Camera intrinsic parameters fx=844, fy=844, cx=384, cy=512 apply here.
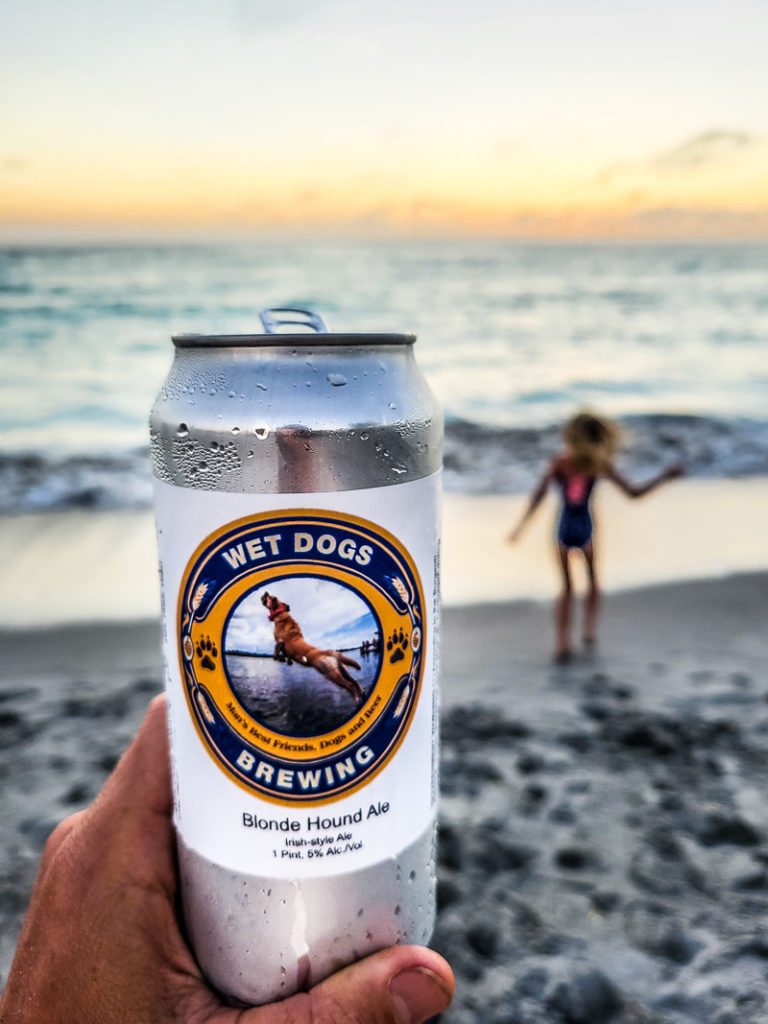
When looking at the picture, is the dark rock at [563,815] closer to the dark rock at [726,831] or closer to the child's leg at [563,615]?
the dark rock at [726,831]

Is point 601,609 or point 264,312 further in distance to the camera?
point 601,609

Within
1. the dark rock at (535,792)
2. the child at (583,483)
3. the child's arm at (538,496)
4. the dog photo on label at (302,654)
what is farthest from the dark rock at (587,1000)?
the child's arm at (538,496)

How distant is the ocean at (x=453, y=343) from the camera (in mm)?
10250

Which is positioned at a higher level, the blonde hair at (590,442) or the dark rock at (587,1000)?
the blonde hair at (590,442)

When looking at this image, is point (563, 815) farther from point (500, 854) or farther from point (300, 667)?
point (300, 667)

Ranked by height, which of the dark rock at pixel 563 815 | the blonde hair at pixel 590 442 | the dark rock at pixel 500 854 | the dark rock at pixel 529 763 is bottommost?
the dark rock at pixel 500 854

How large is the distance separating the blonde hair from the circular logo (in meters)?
3.97

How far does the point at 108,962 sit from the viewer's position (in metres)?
1.70

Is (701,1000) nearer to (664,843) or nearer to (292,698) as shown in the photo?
(664,843)

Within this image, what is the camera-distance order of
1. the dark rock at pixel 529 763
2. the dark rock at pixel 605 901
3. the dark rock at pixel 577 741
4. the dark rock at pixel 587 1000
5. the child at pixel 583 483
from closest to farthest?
1. the dark rock at pixel 587 1000
2. the dark rock at pixel 605 901
3. the dark rock at pixel 529 763
4. the dark rock at pixel 577 741
5. the child at pixel 583 483

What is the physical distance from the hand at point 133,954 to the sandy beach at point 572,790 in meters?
1.23

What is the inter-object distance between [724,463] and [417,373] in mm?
9216

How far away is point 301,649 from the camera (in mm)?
1360

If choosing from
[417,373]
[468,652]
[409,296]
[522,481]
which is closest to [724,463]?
[522,481]
